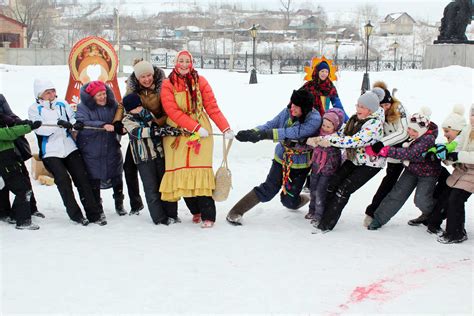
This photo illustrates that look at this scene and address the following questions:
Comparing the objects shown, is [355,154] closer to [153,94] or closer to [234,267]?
[234,267]

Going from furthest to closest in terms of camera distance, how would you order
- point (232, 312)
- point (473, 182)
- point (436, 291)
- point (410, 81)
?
point (410, 81) → point (473, 182) → point (436, 291) → point (232, 312)

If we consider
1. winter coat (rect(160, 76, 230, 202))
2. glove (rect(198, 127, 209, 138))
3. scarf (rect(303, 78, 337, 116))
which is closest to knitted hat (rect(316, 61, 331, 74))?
scarf (rect(303, 78, 337, 116))

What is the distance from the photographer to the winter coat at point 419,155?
4.97 m

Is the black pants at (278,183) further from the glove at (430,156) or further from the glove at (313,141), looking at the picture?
the glove at (430,156)

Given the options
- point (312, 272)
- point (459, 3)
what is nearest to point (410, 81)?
point (459, 3)

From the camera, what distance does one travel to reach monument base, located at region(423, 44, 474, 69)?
57.9 feet

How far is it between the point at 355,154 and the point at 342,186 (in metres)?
0.32

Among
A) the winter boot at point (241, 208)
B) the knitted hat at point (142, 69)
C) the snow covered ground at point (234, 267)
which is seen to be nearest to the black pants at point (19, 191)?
the snow covered ground at point (234, 267)

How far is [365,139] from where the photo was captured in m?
4.93

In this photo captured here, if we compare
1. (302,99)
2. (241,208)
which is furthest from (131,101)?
(302,99)

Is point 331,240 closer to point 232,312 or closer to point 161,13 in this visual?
point 232,312

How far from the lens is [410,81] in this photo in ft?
54.3

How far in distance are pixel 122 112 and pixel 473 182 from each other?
129 inches

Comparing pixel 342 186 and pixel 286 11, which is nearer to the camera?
pixel 342 186
